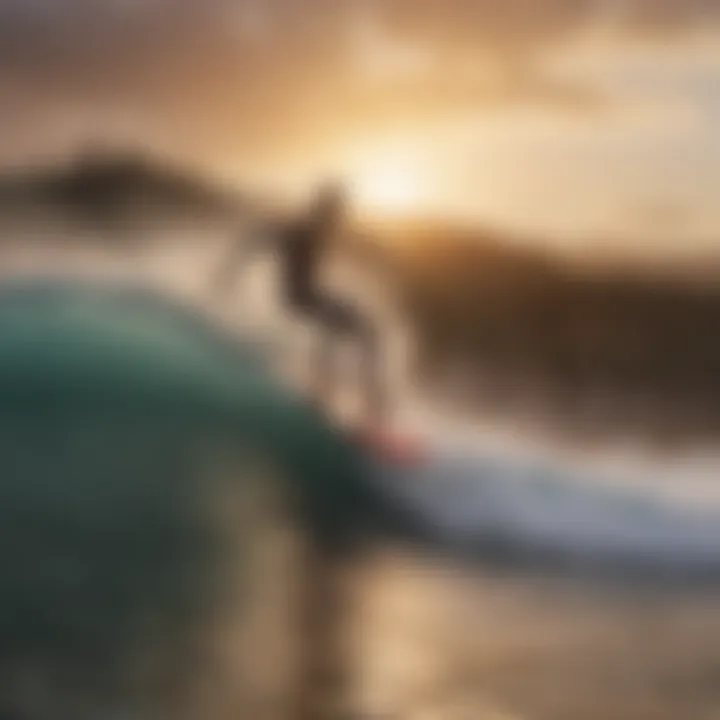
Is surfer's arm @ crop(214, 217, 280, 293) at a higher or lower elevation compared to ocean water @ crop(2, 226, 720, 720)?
higher

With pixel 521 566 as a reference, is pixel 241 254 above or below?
above

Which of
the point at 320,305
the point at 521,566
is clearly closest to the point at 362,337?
the point at 320,305

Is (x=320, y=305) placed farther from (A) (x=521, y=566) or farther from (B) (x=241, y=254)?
(A) (x=521, y=566)

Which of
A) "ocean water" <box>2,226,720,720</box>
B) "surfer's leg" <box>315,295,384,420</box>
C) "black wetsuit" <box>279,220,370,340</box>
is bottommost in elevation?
"ocean water" <box>2,226,720,720</box>

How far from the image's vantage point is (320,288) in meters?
1.32

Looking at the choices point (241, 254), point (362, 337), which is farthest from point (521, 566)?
point (241, 254)

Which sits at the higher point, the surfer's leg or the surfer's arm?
the surfer's arm

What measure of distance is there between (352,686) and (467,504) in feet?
0.67

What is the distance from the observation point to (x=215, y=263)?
131cm

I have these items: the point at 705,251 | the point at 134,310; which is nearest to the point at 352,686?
the point at 134,310

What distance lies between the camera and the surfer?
1302mm

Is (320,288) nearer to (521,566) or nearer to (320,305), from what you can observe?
(320,305)

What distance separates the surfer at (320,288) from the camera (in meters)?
1.30

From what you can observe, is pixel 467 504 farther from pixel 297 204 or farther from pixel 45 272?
pixel 45 272
